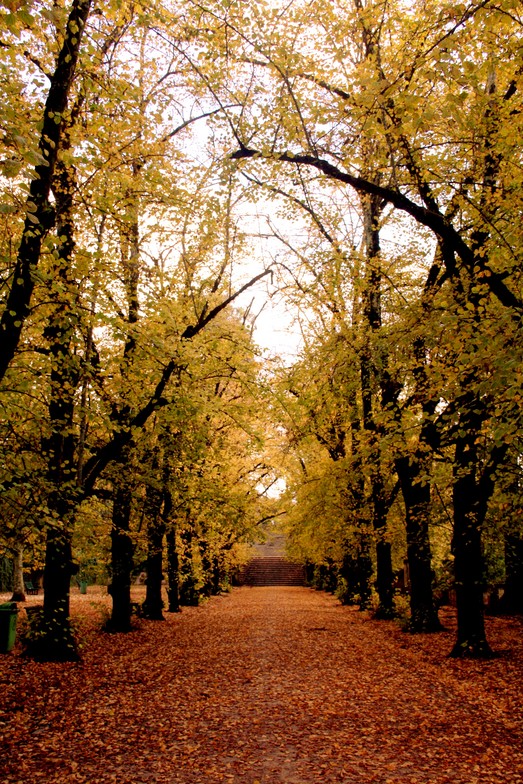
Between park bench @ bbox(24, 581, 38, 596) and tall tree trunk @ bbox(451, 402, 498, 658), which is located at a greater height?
tall tree trunk @ bbox(451, 402, 498, 658)

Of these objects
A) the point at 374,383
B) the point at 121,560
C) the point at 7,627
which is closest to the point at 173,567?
the point at 121,560

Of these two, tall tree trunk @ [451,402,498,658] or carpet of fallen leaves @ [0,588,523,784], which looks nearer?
carpet of fallen leaves @ [0,588,523,784]

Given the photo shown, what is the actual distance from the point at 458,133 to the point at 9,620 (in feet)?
39.7

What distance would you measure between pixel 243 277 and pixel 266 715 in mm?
11539

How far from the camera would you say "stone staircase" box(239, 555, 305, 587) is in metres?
52.4

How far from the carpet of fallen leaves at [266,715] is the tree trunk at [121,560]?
5.90ft

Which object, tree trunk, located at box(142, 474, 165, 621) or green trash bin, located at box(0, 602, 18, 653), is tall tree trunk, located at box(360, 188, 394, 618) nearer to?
tree trunk, located at box(142, 474, 165, 621)

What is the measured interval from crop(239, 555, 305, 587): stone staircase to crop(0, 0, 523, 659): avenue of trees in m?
36.1

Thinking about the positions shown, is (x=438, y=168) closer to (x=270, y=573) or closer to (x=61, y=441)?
(x=61, y=441)

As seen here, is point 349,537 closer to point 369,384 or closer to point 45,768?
point 369,384

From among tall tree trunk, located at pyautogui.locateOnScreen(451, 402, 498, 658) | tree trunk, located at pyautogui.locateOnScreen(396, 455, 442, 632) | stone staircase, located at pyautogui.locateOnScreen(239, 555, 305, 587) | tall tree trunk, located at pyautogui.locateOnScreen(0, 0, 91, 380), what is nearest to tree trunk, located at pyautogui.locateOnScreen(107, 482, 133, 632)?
tree trunk, located at pyautogui.locateOnScreen(396, 455, 442, 632)

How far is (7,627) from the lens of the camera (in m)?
11.3

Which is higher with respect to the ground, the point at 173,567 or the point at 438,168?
the point at 438,168

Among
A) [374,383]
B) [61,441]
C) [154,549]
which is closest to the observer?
[61,441]
